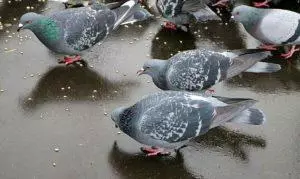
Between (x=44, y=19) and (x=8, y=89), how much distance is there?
107 centimetres

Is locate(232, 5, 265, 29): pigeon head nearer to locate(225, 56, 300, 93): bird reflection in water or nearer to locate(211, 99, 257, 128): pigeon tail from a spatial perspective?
locate(225, 56, 300, 93): bird reflection in water

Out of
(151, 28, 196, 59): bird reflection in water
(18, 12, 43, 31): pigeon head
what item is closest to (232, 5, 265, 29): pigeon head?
(151, 28, 196, 59): bird reflection in water

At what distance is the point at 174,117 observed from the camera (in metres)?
5.05

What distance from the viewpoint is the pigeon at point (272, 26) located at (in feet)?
22.7

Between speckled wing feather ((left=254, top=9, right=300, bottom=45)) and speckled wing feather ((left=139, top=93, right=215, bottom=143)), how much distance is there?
236 centimetres

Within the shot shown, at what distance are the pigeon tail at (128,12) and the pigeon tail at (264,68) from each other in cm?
194

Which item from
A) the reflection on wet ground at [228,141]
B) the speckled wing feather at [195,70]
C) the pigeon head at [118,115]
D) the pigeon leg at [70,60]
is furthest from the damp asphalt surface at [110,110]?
the speckled wing feather at [195,70]

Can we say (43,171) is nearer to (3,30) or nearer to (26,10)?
(3,30)

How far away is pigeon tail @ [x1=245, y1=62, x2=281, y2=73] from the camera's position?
6.23m

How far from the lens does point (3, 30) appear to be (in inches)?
289

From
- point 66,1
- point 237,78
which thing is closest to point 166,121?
point 237,78

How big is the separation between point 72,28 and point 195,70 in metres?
1.85

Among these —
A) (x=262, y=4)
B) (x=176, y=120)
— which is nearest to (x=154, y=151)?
(x=176, y=120)

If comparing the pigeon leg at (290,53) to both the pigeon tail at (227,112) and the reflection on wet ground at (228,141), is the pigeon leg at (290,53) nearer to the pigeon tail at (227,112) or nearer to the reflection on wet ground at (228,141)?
the reflection on wet ground at (228,141)
